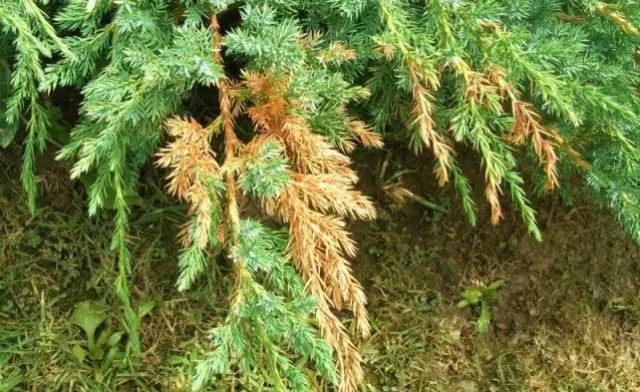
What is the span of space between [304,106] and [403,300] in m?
0.78

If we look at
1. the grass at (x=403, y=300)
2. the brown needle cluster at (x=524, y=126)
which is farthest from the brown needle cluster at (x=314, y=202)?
the grass at (x=403, y=300)

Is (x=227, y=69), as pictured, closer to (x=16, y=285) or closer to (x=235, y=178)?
(x=235, y=178)

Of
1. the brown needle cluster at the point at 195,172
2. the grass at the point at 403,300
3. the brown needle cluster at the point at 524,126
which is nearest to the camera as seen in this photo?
the brown needle cluster at the point at 195,172

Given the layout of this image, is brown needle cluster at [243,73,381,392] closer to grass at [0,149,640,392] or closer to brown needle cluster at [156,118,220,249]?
brown needle cluster at [156,118,220,249]

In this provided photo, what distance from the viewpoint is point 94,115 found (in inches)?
54.3

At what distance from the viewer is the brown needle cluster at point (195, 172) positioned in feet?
4.14

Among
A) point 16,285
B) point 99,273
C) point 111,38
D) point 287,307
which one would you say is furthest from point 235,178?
point 16,285

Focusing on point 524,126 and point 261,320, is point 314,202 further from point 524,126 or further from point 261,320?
point 524,126

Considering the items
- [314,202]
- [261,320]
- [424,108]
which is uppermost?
[424,108]

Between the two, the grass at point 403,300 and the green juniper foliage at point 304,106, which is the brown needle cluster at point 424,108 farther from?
the grass at point 403,300

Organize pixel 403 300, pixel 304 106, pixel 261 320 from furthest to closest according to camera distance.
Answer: pixel 403 300, pixel 304 106, pixel 261 320

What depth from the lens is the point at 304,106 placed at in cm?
141

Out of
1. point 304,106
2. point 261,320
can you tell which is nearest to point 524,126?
point 304,106

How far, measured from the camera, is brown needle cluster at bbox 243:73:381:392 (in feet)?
4.32
